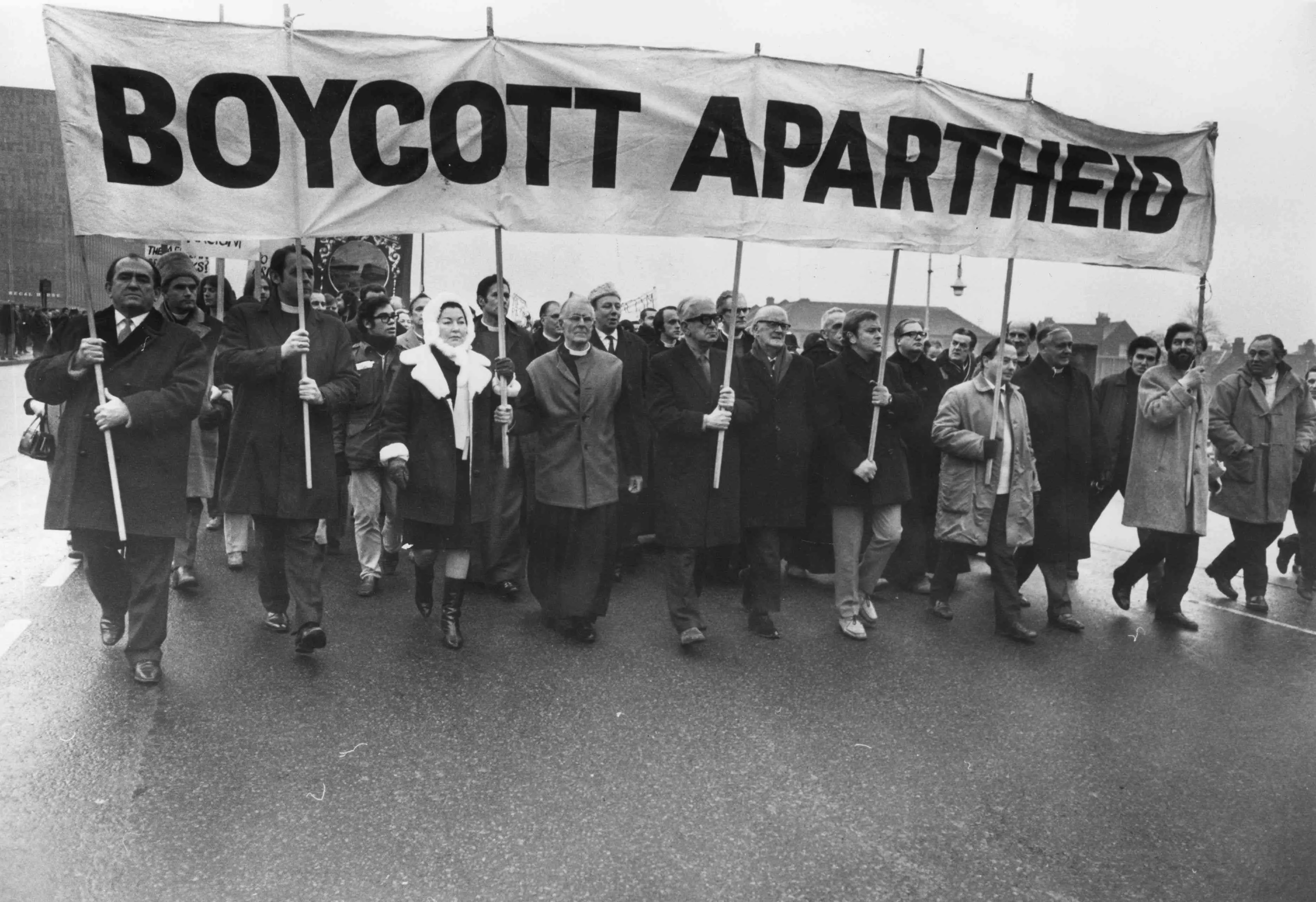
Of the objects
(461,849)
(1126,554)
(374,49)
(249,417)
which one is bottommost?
(1126,554)

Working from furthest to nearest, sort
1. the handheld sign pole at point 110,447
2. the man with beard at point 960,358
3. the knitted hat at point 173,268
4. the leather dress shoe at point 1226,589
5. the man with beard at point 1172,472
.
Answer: the man with beard at point 960,358, the leather dress shoe at point 1226,589, the man with beard at point 1172,472, the knitted hat at point 173,268, the handheld sign pole at point 110,447

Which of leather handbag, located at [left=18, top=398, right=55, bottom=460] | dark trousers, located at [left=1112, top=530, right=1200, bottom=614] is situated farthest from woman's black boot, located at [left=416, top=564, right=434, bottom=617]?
dark trousers, located at [left=1112, top=530, right=1200, bottom=614]

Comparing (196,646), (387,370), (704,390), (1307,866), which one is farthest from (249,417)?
(1307,866)

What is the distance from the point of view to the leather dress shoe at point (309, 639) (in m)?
4.89

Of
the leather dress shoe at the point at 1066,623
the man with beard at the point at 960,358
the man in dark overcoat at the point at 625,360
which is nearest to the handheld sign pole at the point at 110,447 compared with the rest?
the man in dark overcoat at the point at 625,360

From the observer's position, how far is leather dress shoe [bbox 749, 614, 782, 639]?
5750 millimetres

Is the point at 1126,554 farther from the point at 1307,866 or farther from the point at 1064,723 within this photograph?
the point at 1307,866

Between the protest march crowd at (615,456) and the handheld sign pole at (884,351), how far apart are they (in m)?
0.04

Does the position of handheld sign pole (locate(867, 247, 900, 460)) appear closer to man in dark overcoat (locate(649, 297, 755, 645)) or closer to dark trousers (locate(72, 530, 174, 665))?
man in dark overcoat (locate(649, 297, 755, 645))

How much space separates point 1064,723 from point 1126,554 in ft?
16.8

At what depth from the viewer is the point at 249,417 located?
16.2 feet

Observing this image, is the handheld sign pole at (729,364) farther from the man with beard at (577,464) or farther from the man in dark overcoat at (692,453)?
the man with beard at (577,464)

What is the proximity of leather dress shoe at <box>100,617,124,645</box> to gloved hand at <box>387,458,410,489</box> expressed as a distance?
153cm

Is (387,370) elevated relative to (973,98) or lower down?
lower down
